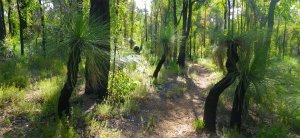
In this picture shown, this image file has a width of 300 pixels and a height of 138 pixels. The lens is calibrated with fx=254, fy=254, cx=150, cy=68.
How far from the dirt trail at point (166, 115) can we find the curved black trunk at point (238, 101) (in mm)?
1107

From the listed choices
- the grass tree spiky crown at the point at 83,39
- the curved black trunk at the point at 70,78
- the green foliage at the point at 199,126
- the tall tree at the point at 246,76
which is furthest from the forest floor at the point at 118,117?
the grass tree spiky crown at the point at 83,39

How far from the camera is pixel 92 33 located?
5.12 meters

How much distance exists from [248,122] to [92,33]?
5.10 metres

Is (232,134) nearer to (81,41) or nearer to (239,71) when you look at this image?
(239,71)

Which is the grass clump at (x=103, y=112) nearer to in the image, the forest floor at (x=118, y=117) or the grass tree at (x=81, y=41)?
the forest floor at (x=118, y=117)

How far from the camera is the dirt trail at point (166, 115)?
632cm

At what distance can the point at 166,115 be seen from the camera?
784cm

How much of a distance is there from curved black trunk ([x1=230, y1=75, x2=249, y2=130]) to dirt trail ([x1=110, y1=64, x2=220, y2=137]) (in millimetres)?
1107

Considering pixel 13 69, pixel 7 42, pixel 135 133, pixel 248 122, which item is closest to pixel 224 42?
pixel 248 122

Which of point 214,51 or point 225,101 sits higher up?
point 214,51

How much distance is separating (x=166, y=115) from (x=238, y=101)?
233 centimetres

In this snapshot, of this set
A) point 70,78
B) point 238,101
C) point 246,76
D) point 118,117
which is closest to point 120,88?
point 118,117

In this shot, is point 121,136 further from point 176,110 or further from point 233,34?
point 233,34

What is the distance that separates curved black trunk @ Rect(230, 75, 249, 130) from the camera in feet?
19.2
